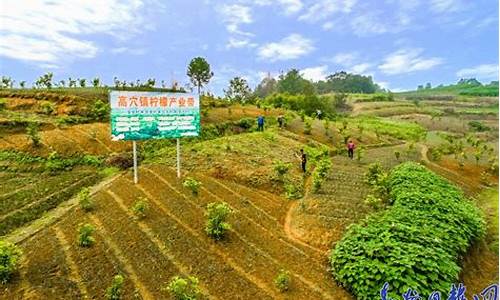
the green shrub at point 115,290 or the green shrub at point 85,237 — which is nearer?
the green shrub at point 115,290

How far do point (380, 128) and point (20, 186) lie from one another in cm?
3663

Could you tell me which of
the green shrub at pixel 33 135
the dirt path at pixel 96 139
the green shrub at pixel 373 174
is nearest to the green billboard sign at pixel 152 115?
the dirt path at pixel 96 139

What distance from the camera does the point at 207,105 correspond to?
33.6 meters

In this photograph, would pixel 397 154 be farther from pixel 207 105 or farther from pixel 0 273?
pixel 0 273

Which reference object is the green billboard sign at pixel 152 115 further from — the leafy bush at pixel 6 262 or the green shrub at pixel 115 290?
the green shrub at pixel 115 290

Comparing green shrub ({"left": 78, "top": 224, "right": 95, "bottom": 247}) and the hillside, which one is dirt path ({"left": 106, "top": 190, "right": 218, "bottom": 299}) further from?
green shrub ({"left": 78, "top": 224, "right": 95, "bottom": 247})

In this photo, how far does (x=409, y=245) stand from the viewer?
11.1 m

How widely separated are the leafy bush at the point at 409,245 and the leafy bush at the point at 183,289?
160 inches

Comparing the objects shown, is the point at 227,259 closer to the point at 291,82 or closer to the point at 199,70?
the point at 199,70

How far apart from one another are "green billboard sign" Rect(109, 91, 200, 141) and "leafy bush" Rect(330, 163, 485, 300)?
8.83 m

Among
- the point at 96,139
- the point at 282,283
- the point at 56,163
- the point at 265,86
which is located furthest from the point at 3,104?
the point at 265,86

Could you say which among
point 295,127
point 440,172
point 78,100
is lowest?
point 440,172

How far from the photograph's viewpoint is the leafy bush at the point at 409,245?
10055mm

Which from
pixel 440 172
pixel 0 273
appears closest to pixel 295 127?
pixel 440 172
